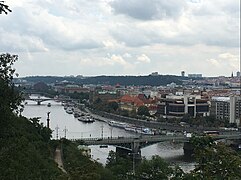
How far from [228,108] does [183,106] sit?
4.32 m

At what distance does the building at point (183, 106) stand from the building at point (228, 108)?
0.98m

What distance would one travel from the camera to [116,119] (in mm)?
47531

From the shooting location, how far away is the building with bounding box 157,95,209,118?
4547 cm

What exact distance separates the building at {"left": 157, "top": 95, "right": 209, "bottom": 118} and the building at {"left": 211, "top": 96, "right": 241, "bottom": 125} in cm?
98

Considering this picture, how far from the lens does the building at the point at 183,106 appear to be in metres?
45.5

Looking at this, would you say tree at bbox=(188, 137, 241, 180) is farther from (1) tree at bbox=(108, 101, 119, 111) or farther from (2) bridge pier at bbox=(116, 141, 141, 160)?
(1) tree at bbox=(108, 101, 119, 111)

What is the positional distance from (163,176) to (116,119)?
35.2 meters

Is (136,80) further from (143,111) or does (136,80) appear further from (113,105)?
(143,111)

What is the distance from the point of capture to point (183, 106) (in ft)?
149

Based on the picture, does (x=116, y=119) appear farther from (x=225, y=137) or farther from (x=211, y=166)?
(x=211, y=166)

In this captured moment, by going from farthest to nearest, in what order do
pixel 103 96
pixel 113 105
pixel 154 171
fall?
pixel 103 96 → pixel 113 105 → pixel 154 171

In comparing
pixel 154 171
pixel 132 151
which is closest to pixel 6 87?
pixel 154 171

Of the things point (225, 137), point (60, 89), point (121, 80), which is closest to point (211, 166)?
point (225, 137)

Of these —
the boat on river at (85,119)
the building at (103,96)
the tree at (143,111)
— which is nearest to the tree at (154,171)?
the boat on river at (85,119)
